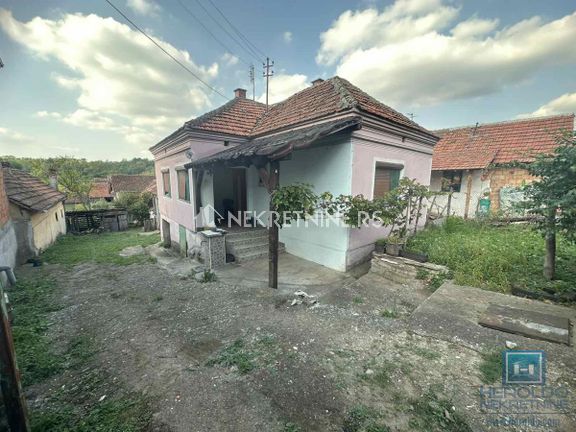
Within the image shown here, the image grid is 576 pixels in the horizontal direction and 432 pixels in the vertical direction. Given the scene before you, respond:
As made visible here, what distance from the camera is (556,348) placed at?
291 centimetres

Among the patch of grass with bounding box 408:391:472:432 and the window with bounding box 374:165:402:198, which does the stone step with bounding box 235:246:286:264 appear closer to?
the window with bounding box 374:165:402:198

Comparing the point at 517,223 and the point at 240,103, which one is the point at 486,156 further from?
the point at 240,103

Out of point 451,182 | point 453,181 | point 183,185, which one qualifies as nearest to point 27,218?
point 183,185

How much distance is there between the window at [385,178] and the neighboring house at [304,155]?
0.10 ft

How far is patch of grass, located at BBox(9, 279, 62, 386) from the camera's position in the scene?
305 cm

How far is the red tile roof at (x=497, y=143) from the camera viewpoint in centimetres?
1123

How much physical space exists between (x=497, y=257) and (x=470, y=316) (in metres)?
2.42

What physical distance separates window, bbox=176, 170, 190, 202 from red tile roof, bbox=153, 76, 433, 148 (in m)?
1.41

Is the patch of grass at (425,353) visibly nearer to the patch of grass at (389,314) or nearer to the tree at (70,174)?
the patch of grass at (389,314)

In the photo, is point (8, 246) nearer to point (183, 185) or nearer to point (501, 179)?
point (183, 185)

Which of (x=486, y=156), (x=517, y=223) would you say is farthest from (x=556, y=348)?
(x=486, y=156)

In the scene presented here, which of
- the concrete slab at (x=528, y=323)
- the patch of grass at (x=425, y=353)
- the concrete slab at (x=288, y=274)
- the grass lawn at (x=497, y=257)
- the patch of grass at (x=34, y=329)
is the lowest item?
the patch of grass at (x=34, y=329)

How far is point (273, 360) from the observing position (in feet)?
9.96

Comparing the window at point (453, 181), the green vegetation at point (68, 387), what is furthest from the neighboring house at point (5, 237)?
the window at point (453, 181)
